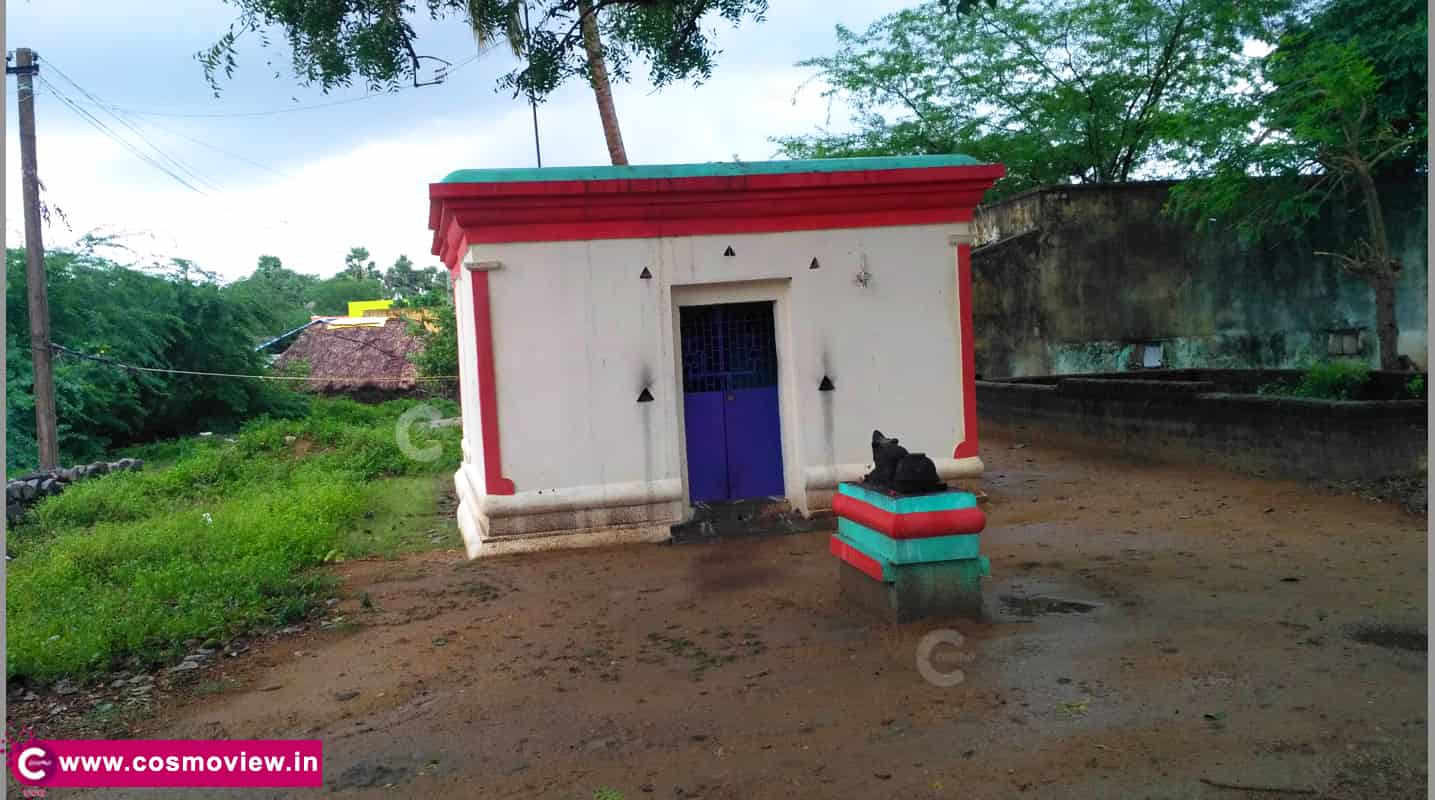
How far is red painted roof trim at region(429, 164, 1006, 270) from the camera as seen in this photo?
954 cm

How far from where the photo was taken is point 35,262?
15617mm

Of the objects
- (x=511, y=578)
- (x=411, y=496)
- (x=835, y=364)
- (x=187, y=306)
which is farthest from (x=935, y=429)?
(x=187, y=306)

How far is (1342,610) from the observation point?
20.0ft

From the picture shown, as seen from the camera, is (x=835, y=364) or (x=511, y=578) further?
Answer: (x=835, y=364)

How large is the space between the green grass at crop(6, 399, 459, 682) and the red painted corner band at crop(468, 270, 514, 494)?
5.52 feet

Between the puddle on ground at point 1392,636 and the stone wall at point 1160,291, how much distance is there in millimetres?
13757

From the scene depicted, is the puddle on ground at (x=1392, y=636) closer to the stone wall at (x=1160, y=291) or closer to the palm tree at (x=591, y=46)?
the palm tree at (x=591, y=46)

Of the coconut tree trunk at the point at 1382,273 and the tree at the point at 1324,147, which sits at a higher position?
the tree at the point at 1324,147

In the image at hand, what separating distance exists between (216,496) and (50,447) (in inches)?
169

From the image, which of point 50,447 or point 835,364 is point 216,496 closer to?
point 50,447

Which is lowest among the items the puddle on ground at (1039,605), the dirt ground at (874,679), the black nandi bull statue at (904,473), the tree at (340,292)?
the dirt ground at (874,679)

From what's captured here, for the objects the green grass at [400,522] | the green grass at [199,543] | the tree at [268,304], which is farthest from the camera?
the tree at [268,304]

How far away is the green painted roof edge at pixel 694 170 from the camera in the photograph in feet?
31.5

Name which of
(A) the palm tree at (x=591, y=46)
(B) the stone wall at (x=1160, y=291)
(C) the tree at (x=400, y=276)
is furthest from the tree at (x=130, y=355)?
(C) the tree at (x=400, y=276)
